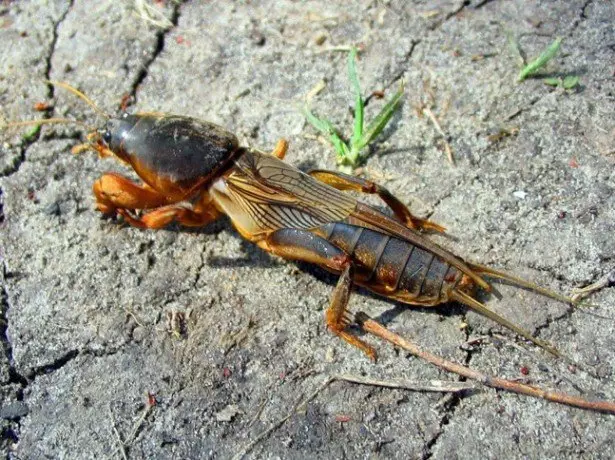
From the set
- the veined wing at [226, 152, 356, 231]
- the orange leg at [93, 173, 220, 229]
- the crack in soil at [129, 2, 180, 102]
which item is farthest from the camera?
the crack in soil at [129, 2, 180, 102]

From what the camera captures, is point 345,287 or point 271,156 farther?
point 271,156

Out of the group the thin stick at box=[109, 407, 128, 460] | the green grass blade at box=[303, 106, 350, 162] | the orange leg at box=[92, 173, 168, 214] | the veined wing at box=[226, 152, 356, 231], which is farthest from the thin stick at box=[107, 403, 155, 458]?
the green grass blade at box=[303, 106, 350, 162]

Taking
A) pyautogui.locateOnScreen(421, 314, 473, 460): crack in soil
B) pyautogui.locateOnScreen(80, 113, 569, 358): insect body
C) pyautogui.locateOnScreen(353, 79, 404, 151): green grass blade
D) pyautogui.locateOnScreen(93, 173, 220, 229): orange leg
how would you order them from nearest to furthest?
pyautogui.locateOnScreen(421, 314, 473, 460): crack in soil → pyautogui.locateOnScreen(80, 113, 569, 358): insect body → pyautogui.locateOnScreen(93, 173, 220, 229): orange leg → pyautogui.locateOnScreen(353, 79, 404, 151): green grass blade

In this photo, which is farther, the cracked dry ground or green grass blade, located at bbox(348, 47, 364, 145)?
green grass blade, located at bbox(348, 47, 364, 145)

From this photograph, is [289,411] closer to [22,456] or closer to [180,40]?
[22,456]

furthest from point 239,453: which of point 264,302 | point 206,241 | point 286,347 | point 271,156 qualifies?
point 271,156

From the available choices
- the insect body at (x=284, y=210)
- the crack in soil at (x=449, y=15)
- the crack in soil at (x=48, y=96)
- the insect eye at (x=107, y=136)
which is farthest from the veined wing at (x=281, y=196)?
the crack in soil at (x=449, y=15)

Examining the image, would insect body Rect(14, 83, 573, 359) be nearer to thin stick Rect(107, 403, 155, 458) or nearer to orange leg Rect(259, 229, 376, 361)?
orange leg Rect(259, 229, 376, 361)
